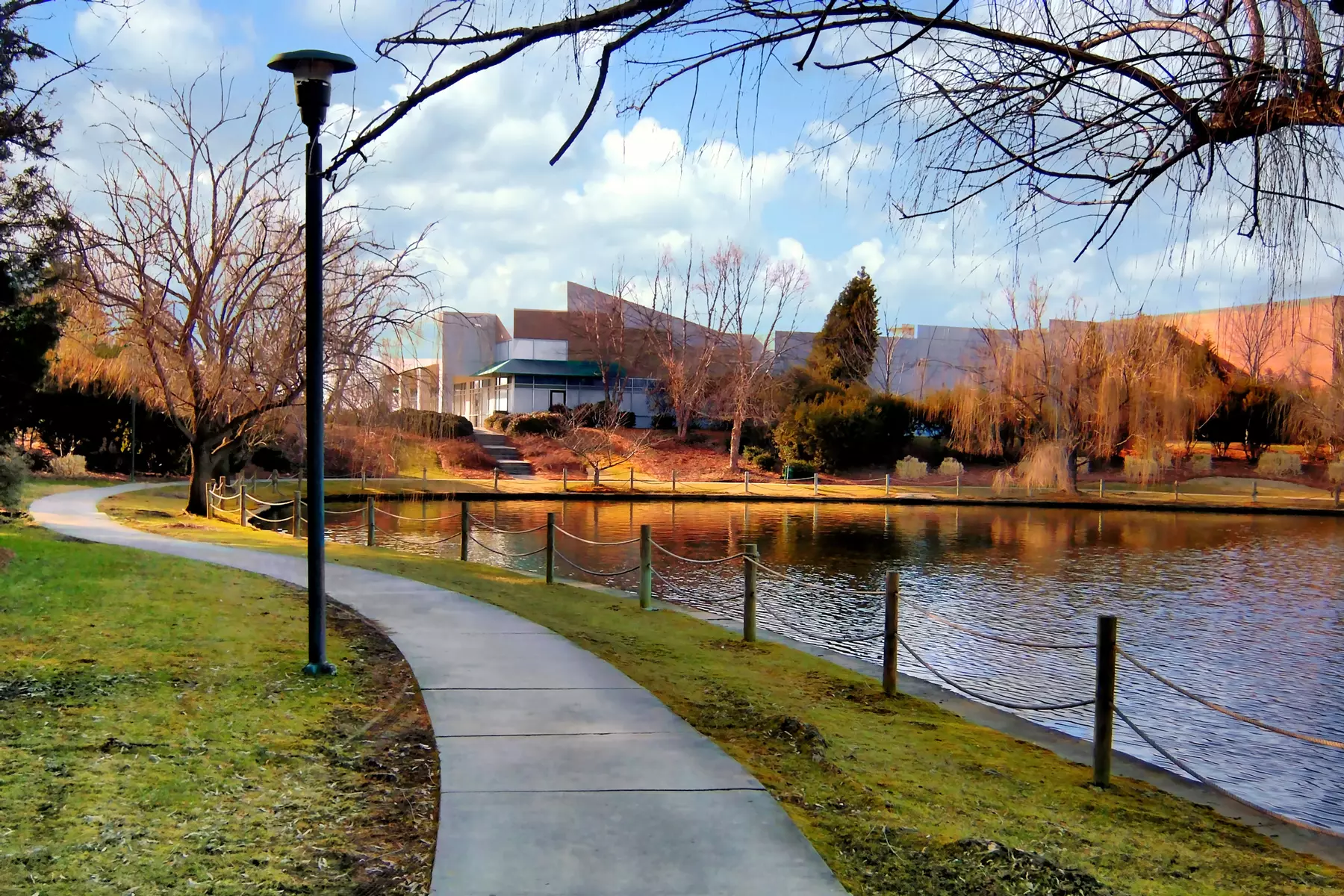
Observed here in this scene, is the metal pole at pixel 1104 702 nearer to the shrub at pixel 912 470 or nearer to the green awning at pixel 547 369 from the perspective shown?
the shrub at pixel 912 470

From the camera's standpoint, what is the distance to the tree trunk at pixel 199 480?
22719 millimetres

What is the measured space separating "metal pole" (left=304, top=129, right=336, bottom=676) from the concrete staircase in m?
35.9

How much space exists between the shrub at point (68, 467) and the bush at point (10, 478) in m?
15.0

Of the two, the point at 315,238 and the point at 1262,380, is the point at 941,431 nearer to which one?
the point at 1262,380

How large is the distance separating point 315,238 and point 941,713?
20.5 feet

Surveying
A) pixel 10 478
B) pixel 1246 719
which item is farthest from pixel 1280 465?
pixel 10 478

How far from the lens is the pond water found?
358 inches

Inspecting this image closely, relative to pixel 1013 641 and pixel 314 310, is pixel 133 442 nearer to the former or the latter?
pixel 314 310

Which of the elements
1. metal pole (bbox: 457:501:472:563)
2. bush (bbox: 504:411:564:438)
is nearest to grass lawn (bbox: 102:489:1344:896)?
metal pole (bbox: 457:501:472:563)

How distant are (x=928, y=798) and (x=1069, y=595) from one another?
1144cm

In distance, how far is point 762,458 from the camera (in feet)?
152

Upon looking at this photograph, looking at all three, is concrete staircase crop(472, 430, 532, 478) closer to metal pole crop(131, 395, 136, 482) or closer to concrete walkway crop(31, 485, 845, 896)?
metal pole crop(131, 395, 136, 482)

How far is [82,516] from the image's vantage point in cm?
1973

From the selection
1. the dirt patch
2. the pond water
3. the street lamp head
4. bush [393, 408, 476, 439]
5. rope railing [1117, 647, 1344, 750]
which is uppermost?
the street lamp head
